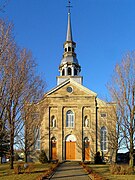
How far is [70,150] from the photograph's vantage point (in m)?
42.6

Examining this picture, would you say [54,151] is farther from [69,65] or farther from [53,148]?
[69,65]

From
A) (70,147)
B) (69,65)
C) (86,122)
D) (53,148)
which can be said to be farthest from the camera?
(69,65)

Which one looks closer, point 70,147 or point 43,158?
point 43,158

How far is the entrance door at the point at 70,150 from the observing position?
42281 mm

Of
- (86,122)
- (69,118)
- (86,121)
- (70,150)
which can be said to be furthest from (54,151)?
(86,121)

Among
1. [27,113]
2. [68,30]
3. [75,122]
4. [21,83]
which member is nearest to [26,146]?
[27,113]

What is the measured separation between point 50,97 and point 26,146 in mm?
13744

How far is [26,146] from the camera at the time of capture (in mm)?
30875

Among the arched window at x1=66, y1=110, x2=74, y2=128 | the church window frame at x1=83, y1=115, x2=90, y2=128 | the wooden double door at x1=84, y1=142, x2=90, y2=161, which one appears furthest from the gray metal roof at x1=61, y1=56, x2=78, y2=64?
the wooden double door at x1=84, y1=142, x2=90, y2=161

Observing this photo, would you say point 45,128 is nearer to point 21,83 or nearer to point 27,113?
point 27,113

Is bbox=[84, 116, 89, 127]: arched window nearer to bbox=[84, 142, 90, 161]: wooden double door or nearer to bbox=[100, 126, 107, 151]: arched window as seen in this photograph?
bbox=[100, 126, 107, 151]: arched window

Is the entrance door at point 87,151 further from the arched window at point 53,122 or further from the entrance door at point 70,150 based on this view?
the arched window at point 53,122

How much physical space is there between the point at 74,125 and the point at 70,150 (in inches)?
150

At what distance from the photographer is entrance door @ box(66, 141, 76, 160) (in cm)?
4228
